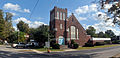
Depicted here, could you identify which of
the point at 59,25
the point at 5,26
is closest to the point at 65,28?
the point at 59,25

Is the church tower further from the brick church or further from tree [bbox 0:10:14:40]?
tree [bbox 0:10:14:40]

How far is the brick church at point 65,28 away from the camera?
31.5 metres

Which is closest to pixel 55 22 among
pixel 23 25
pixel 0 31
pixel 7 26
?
pixel 0 31

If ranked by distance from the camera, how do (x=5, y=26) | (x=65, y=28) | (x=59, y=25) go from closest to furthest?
1. (x=59, y=25)
2. (x=65, y=28)
3. (x=5, y=26)

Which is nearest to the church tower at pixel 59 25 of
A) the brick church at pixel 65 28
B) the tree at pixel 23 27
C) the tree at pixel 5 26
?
the brick church at pixel 65 28

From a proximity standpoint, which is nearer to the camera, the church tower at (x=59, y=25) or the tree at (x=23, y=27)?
the church tower at (x=59, y=25)

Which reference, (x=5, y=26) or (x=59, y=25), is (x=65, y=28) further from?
(x=5, y=26)

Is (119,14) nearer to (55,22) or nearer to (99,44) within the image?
(55,22)

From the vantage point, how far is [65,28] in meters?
32.8

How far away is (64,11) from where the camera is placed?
33844 millimetres

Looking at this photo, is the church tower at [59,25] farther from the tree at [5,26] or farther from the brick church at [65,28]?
the tree at [5,26]

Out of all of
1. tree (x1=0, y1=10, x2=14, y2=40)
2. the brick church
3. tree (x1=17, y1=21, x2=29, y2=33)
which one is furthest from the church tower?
tree (x1=17, y1=21, x2=29, y2=33)

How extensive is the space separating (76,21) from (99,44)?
11.2 metres

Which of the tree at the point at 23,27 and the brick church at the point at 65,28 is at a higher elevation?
the tree at the point at 23,27
